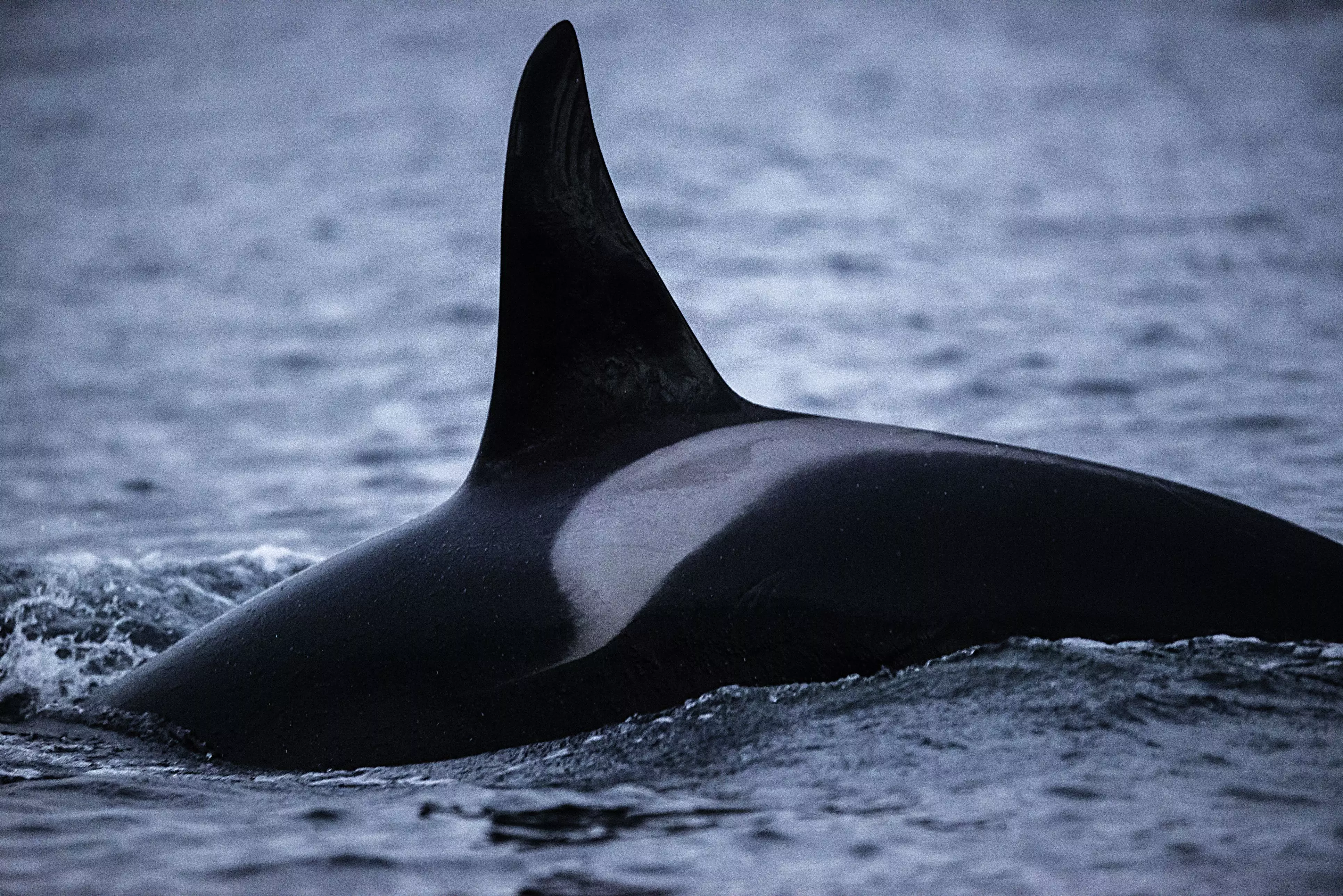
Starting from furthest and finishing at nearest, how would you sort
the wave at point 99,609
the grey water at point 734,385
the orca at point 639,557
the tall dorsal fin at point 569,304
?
the wave at point 99,609, the tall dorsal fin at point 569,304, the orca at point 639,557, the grey water at point 734,385

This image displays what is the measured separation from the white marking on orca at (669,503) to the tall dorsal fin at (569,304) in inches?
9.2

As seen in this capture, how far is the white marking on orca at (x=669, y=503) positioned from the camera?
20.2 feet

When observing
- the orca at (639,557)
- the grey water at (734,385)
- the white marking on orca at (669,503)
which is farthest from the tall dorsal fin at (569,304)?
the grey water at (734,385)

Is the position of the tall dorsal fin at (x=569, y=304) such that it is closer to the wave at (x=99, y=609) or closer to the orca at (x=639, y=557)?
the orca at (x=639, y=557)

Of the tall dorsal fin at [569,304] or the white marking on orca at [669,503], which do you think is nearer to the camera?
the white marking on orca at [669,503]

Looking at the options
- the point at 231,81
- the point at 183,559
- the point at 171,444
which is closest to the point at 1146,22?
the point at 231,81

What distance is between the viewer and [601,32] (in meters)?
53.1

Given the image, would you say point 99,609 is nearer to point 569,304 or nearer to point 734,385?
point 569,304

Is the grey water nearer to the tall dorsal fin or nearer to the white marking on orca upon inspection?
the white marking on orca

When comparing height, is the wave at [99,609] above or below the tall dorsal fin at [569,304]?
below

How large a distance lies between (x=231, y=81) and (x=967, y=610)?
44.8 meters

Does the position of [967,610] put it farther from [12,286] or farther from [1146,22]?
[1146,22]

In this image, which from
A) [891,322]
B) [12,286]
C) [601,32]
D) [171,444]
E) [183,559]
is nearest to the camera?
[183,559]

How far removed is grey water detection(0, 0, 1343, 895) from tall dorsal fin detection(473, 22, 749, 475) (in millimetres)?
1192
